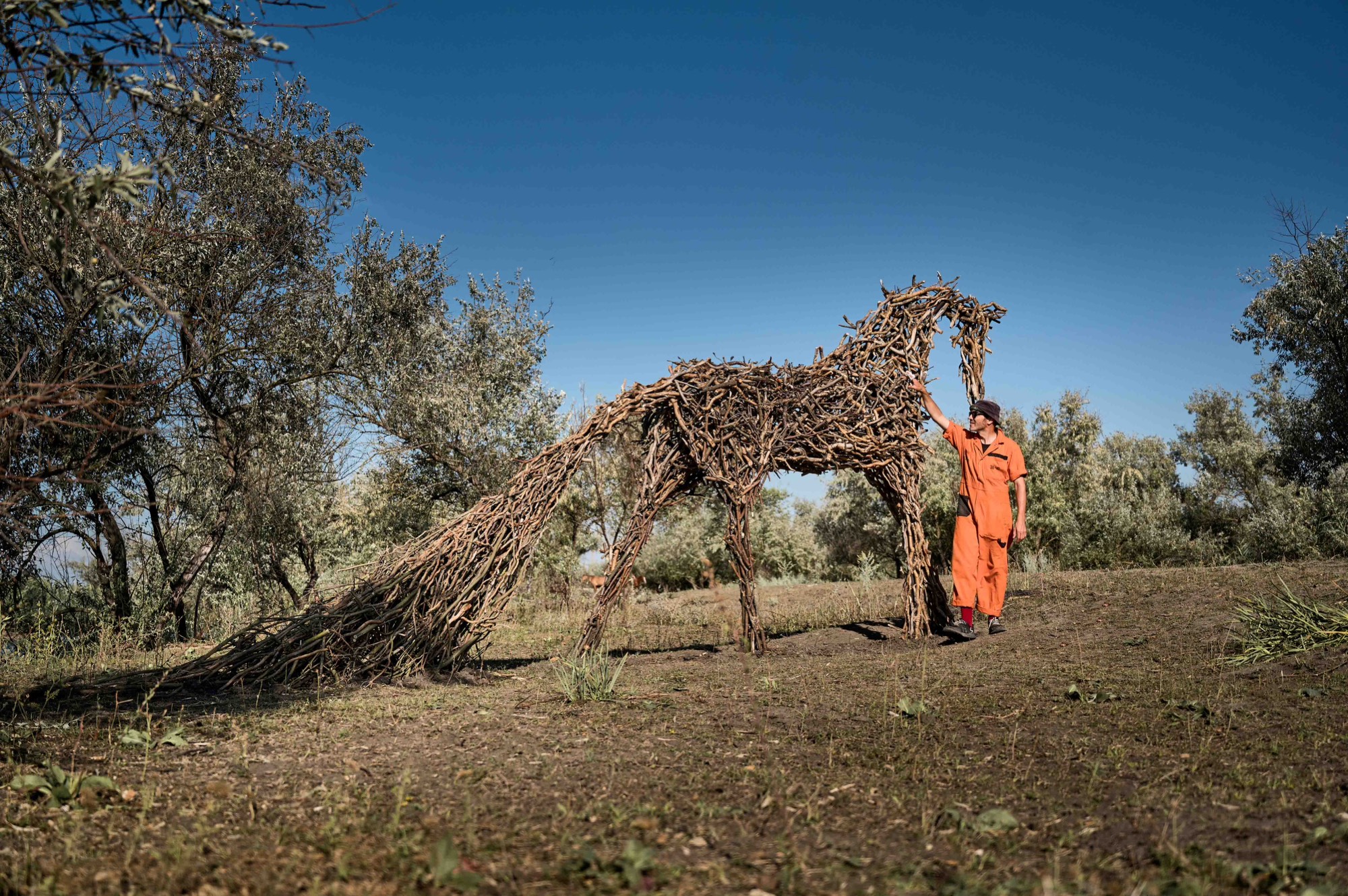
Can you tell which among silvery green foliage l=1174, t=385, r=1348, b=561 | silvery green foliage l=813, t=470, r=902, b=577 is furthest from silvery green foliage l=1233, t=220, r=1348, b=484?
silvery green foliage l=813, t=470, r=902, b=577

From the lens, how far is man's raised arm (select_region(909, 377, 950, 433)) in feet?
26.3

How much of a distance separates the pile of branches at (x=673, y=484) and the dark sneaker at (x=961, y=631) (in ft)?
1.04

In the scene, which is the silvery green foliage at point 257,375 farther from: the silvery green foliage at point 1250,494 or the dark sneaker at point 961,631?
the silvery green foliage at point 1250,494

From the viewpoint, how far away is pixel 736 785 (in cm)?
377

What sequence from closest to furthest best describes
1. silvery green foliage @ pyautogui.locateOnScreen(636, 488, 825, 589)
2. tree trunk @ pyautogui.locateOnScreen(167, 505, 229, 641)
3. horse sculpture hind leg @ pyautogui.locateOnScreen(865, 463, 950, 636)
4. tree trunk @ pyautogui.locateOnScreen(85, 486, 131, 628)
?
horse sculpture hind leg @ pyautogui.locateOnScreen(865, 463, 950, 636) → tree trunk @ pyautogui.locateOnScreen(85, 486, 131, 628) → tree trunk @ pyautogui.locateOnScreen(167, 505, 229, 641) → silvery green foliage @ pyautogui.locateOnScreen(636, 488, 825, 589)

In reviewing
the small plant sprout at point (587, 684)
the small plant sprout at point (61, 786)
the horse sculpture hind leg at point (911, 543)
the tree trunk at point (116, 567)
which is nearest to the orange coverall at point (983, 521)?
the horse sculpture hind leg at point (911, 543)

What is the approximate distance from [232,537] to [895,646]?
8.58 meters

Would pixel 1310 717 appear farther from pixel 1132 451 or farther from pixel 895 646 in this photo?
pixel 1132 451

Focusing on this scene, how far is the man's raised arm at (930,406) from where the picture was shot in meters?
8.02

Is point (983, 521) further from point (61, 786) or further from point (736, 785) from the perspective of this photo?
point (61, 786)

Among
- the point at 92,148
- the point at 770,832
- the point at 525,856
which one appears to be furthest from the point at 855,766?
the point at 92,148

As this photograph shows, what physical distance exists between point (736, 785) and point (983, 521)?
5018 mm

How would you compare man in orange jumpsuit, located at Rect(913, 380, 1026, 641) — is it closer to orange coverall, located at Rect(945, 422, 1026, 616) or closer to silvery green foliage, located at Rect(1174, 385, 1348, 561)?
orange coverall, located at Rect(945, 422, 1026, 616)

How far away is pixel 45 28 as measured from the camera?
3.24 m
